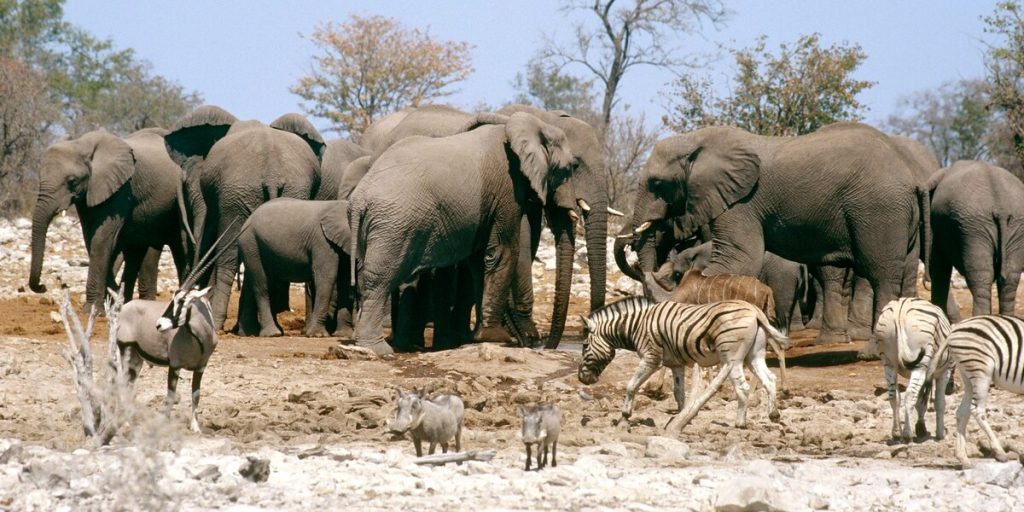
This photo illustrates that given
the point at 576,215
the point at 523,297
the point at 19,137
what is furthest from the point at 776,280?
the point at 19,137

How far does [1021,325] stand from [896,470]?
1206mm

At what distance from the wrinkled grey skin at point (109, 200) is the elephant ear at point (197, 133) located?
40cm

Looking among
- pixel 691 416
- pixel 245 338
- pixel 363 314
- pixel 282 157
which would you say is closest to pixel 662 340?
pixel 691 416

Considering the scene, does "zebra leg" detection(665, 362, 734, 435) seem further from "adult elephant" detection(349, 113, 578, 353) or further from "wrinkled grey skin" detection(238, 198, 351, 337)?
"wrinkled grey skin" detection(238, 198, 351, 337)

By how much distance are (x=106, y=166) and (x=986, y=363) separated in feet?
42.7

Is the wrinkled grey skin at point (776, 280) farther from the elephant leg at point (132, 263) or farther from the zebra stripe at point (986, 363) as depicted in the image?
the elephant leg at point (132, 263)

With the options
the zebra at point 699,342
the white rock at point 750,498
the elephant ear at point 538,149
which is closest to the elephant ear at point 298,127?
the elephant ear at point 538,149

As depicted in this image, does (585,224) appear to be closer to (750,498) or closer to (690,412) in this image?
(690,412)

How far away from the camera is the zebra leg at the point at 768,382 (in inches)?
438

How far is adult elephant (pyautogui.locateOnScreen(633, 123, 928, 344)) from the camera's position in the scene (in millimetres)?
15891

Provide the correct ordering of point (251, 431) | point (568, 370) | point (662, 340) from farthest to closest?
point (568, 370), point (662, 340), point (251, 431)

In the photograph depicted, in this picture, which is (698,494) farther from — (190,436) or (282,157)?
(282,157)

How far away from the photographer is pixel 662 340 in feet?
37.0

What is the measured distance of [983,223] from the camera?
16.6m
